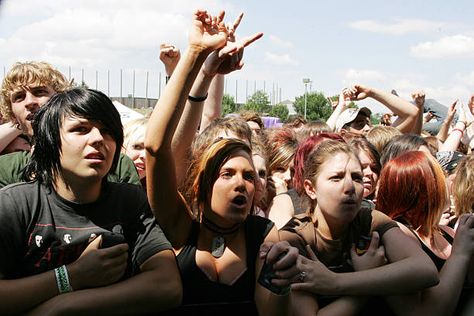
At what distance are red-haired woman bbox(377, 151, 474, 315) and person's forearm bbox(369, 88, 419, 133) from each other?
2654 mm

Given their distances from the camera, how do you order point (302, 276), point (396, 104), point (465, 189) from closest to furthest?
1. point (302, 276)
2. point (465, 189)
3. point (396, 104)

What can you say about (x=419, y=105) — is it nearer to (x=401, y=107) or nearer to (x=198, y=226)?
(x=401, y=107)

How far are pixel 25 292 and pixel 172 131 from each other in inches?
28.7

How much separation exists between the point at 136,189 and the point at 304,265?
69 cm

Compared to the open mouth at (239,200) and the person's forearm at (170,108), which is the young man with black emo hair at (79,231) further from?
the open mouth at (239,200)

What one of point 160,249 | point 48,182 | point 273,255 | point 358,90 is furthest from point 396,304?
point 358,90

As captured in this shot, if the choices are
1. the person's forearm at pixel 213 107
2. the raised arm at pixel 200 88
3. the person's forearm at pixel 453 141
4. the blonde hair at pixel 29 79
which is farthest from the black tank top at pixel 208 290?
the person's forearm at pixel 453 141

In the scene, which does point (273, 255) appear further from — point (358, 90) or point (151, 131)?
point (358, 90)

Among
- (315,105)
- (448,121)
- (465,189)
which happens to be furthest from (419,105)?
(315,105)

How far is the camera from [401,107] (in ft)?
17.9

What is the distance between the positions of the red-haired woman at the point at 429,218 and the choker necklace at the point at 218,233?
83 centimetres

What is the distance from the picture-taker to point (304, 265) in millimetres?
2170

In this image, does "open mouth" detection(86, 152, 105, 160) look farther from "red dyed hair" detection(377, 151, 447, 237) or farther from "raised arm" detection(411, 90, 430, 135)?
"raised arm" detection(411, 90, 430, 135)

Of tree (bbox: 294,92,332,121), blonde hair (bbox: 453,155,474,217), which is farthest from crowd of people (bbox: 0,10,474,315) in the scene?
tree (bbox: 294,92,332,121)
